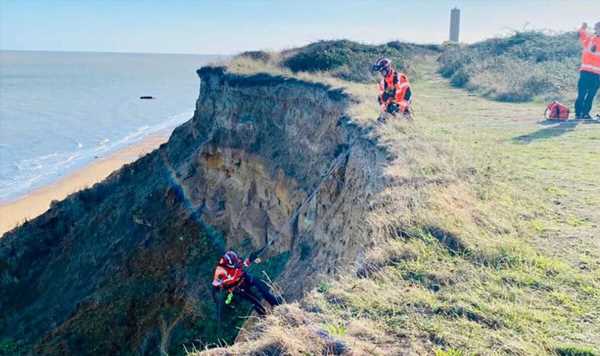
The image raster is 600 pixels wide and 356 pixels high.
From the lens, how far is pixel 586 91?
12.9 metres

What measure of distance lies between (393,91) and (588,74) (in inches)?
213

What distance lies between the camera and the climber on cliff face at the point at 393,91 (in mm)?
11469

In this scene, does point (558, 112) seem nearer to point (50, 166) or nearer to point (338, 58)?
point (338, 58)

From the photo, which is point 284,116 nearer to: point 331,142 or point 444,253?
point 331,142

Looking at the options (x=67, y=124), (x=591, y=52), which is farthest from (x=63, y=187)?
(x=591, y=52)

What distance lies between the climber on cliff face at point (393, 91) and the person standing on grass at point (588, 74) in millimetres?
4837

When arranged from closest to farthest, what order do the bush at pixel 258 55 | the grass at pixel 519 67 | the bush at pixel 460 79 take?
the grass at pixel 519 67, the bush at pixel 460 79, the bush at pixel 258 55

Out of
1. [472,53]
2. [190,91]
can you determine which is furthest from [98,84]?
[472,53]

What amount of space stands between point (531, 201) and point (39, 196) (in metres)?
34.8

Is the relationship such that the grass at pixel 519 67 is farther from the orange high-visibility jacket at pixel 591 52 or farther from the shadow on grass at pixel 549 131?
the shadow on grass at pixel 549 131

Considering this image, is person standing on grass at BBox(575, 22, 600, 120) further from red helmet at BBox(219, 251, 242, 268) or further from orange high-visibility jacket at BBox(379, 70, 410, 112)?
red helmet at BBox(219, 251, 242, 268)

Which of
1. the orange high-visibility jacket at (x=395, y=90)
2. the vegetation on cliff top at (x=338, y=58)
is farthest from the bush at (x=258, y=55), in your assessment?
the orange high-visibility jacket at (x=395, y=90)

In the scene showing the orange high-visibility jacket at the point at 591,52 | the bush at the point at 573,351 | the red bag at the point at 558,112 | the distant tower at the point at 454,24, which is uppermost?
the distant tower at the point at 454,24

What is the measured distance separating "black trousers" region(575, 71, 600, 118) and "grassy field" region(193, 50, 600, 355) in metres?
3.98
